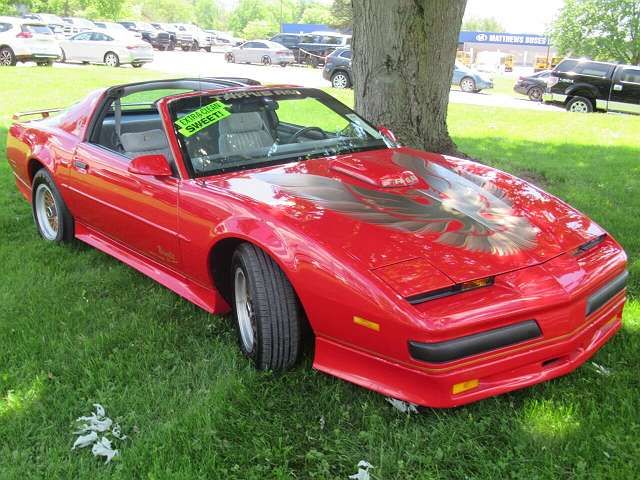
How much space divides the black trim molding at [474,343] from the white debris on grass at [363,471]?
0.44 m

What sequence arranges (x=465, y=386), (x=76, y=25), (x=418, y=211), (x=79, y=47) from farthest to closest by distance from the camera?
(x=76, y=25), (x=79, y=47), (x=418, y=211), (x=465, y=386)

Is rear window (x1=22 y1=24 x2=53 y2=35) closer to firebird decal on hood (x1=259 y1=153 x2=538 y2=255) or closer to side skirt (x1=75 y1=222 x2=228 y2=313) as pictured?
side skirt (x1=75 y1=222 x2=228 y2=313)

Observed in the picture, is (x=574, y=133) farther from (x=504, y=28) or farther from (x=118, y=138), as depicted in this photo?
(x=504, y=28)

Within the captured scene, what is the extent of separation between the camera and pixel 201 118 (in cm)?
359

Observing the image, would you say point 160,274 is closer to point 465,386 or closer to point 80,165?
point 80,165

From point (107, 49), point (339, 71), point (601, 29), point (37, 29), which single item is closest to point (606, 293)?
point (339, 71)

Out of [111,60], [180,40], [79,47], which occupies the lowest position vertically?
[111,60]

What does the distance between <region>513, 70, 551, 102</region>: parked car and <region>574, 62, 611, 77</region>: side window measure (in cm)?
564

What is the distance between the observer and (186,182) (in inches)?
131

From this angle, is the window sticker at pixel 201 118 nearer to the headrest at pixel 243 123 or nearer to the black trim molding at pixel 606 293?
the headrest at pixel 243 123

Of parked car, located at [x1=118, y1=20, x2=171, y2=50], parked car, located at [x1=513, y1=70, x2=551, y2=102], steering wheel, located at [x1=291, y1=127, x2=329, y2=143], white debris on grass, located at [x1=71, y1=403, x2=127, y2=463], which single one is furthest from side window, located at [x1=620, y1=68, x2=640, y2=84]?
parked car, located at [x1=118, y1=20, x2=171, y2=50]

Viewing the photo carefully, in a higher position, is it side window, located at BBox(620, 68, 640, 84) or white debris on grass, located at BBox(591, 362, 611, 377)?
side window, located at BBox(620, 68, 640, 84)

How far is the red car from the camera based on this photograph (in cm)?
239

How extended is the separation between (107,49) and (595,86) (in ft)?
54.3
